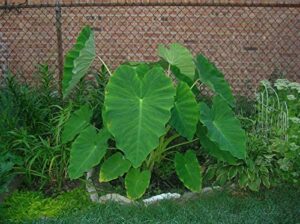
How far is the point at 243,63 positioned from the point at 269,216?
350cm

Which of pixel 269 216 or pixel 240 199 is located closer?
pixel 269 216

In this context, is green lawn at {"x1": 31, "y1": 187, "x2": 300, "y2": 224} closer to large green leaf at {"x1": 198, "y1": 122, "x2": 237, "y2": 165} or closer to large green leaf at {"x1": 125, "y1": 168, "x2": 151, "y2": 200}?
large green leaf at {"x1": 125, "y1": 168, "x2": 151, "y2": 200}

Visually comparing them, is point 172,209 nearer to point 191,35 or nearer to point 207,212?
point 207,212

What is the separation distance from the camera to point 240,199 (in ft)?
15.2

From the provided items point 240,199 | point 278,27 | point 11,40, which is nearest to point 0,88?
point 11,40

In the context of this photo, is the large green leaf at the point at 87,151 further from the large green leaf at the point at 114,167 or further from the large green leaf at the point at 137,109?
the large green leaf at the point at 137,109

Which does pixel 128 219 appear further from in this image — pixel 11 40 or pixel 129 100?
pixel 11 40

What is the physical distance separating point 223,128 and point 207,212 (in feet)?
2.53

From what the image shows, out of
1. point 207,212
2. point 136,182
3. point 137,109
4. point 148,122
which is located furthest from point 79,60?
point 207,212

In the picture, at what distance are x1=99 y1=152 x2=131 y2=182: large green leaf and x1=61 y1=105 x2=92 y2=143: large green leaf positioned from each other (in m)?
0.47

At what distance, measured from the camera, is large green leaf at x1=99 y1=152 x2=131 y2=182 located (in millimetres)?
4695

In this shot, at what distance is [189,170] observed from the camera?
4762 millimetres

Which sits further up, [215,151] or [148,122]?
[148,122]

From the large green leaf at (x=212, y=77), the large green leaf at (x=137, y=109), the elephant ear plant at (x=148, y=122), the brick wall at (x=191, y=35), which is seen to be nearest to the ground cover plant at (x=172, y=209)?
the elephant ear plant at (x=148, y=122)
